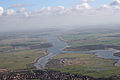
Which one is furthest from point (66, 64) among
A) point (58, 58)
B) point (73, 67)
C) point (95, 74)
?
point (95, 74)

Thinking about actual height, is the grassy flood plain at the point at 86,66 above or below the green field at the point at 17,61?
above

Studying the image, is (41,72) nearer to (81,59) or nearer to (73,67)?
(73,67)

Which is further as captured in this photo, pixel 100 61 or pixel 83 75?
pixel 100 61

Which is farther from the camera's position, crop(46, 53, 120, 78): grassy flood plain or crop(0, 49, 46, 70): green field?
crop(0, 49, 46, 70): green field

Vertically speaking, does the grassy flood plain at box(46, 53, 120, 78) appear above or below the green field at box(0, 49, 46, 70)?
above

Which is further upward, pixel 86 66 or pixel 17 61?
pixel 86 66

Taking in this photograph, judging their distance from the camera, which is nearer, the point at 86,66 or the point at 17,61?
the point at 86,66

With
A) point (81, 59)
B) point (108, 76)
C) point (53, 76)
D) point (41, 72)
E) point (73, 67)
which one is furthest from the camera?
point (81, 59)

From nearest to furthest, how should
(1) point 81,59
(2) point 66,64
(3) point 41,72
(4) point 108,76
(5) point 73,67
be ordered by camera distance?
(4) point 108,76, (3) point 41,72, (5) point 73,67, (2) point 66,64, (1) point 81,59
